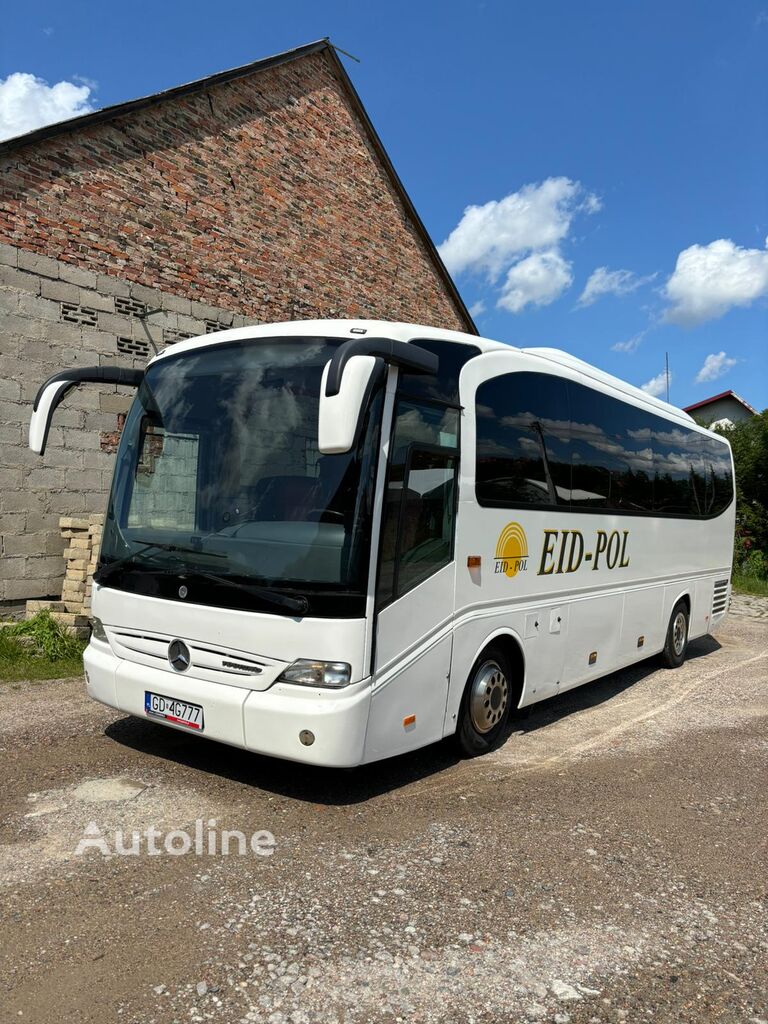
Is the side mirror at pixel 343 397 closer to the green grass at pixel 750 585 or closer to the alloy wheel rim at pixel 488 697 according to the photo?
the alloy wheel rim at pixel 488 697

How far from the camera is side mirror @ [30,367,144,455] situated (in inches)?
218

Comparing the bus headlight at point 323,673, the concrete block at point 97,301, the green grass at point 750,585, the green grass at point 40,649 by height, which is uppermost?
the concrete block at point 97,301

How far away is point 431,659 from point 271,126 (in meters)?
11.0

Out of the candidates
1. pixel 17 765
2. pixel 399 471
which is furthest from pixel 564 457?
pixel 17 765

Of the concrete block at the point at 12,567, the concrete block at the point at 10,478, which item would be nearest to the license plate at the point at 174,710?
the concrete block at the point at 12,567

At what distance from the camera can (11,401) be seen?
29.4ft

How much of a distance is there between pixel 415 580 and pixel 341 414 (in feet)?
4.88

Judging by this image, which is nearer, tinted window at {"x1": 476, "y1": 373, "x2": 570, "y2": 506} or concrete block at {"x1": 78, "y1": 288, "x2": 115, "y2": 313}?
tinted window at {"x1": 476, "y1": 373, "x2": 570, "y2": 506}

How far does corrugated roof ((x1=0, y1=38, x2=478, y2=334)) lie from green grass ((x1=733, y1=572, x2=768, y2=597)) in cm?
968

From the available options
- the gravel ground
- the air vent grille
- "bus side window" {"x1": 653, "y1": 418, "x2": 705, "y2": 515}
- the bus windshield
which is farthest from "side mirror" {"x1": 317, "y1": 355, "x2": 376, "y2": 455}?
the air vent grille

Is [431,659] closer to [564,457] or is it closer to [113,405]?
[564,457]

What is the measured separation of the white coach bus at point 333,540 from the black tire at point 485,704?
0.02 meters

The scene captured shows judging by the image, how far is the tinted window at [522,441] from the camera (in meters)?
5.73

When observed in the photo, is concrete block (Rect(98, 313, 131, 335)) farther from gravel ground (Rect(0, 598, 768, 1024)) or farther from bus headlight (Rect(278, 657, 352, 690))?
bus headlight (Rect(278, 657, 352, 690))
